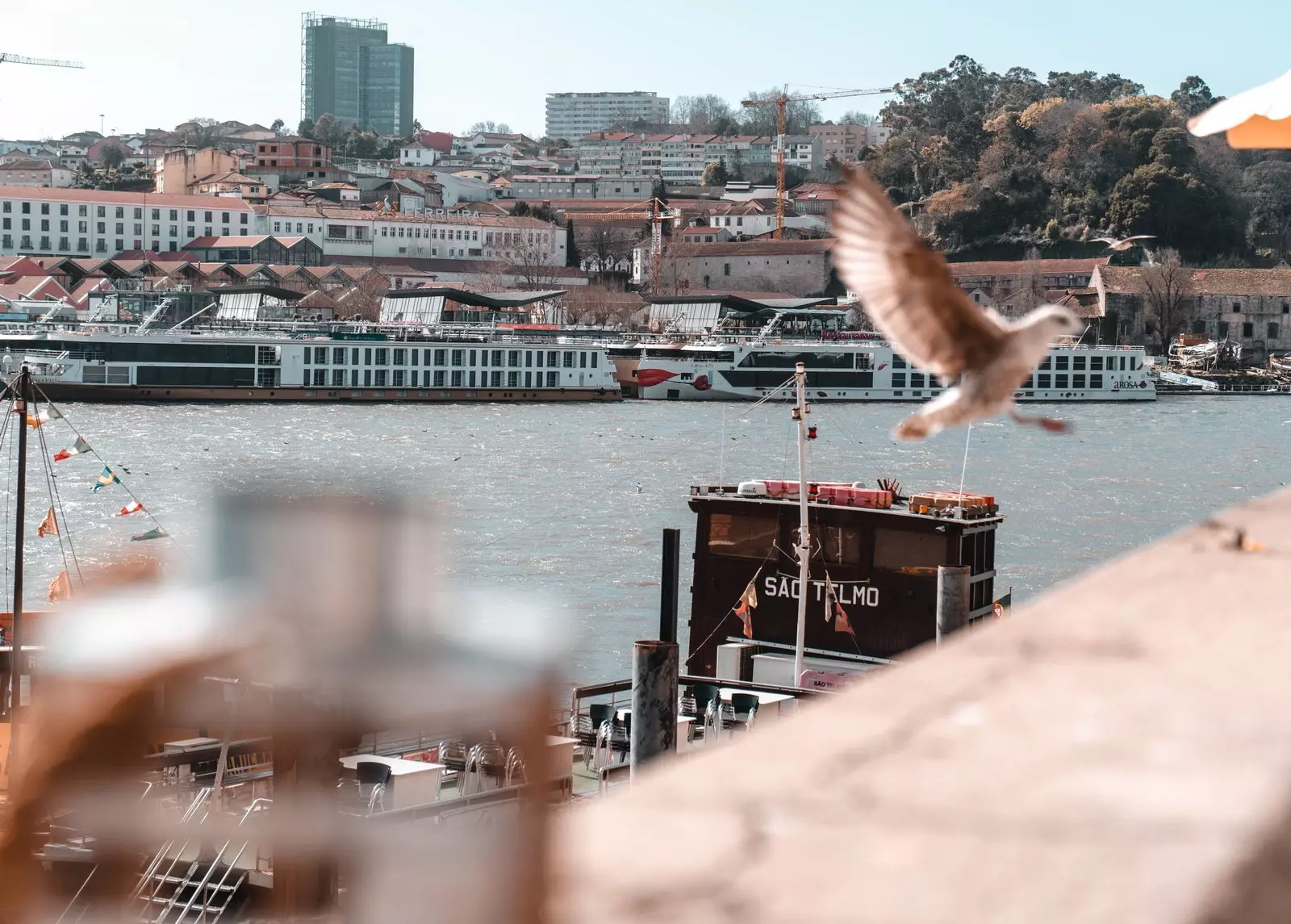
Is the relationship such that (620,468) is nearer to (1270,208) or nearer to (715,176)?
(1270,208)

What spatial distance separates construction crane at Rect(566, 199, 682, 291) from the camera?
69.7 metres

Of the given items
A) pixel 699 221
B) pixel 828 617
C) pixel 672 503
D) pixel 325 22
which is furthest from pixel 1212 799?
pixel 325 22

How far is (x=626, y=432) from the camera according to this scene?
3316 cm

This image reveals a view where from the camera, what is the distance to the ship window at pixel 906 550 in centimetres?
1071

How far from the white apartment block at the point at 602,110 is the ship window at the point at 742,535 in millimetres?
136369

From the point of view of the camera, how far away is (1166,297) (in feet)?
195

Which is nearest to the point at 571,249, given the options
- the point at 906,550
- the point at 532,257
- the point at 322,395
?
the point at 532,257

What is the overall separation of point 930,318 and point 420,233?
6845 cm

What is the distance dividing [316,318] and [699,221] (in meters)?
26.7

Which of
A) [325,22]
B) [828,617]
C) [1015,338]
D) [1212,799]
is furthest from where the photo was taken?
[325,22]

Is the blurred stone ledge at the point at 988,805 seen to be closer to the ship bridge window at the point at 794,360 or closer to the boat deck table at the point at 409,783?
the boat deck table at the point at 409,783

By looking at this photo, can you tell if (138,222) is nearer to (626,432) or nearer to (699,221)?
(699,221)

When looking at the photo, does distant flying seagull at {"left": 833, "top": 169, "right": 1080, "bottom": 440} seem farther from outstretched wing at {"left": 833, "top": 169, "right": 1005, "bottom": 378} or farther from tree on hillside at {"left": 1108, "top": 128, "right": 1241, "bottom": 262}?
tree on hillside at {"left": 1108, "top": 128, "right": 1241, "bottom": 262}

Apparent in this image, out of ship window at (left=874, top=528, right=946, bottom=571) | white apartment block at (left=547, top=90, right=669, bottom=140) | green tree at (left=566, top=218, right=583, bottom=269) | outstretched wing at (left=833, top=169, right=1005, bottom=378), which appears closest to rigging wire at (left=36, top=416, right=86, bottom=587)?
ship window at (left=874, top=528, right=946, bottom=571)
